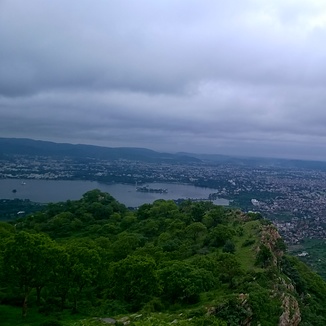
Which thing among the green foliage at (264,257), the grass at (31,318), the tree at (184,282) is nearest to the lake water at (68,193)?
the green foliage at (264,257)

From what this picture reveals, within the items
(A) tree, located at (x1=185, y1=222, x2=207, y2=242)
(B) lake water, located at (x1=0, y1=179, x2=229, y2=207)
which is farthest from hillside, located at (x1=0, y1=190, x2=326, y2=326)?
(B) lake water, located at (x1=0, y1=179, x2=229, y2=207)

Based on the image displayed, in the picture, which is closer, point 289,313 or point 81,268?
point 81,268

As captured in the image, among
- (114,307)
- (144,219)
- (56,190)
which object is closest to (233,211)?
(144,219)

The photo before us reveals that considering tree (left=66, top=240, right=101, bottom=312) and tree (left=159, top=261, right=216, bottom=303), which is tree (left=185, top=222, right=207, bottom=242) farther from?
tree (left=66, top=240, right=101, bottom=312)

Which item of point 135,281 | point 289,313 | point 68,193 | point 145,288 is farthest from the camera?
point 68,193

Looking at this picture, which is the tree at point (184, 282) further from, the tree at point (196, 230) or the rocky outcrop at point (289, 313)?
the tree at point (196, 230)

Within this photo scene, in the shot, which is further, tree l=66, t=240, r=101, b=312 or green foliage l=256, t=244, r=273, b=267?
green foliage l=256, t=244, r=273, b=267

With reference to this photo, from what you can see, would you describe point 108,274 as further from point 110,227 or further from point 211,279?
point 110,227

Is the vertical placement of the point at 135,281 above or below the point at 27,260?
below

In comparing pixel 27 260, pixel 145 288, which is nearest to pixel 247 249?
pixel 145 288

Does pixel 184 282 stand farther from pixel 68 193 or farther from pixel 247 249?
pixel 68 193

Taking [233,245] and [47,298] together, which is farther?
[233,245]
